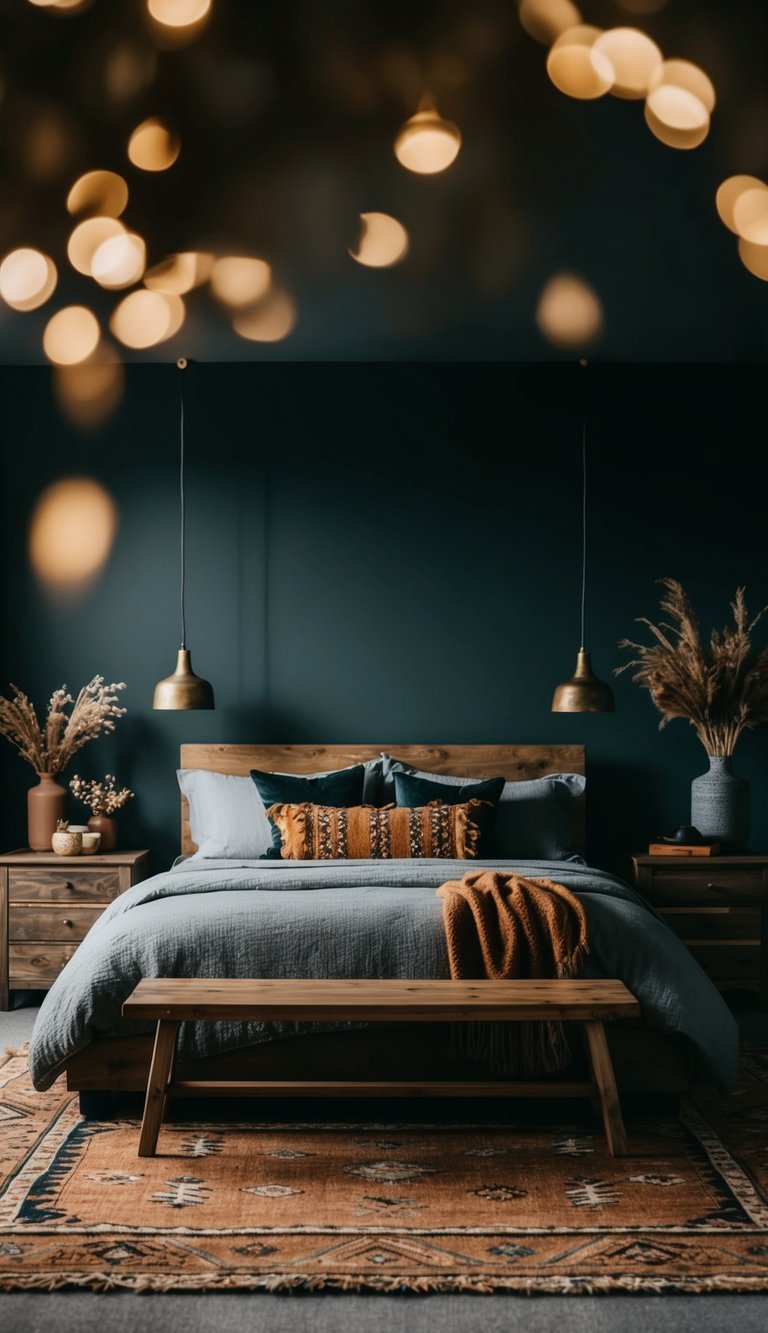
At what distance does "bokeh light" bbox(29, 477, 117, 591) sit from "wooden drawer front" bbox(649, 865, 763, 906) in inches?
108

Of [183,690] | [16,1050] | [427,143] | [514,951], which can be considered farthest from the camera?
[183,690]

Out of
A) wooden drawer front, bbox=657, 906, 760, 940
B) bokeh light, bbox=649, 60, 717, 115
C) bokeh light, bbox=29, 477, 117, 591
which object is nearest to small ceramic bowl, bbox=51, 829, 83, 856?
bokeh light, bbox=29, 477, 117, 591

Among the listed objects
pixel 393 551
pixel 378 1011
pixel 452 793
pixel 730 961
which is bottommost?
pixel 730 961

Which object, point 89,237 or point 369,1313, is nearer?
point 369,1313

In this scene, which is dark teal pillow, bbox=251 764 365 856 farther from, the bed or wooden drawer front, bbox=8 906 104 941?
the bed

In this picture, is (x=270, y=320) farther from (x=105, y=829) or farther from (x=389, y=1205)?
(x=389, y=1205)

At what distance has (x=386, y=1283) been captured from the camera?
7.78 feet

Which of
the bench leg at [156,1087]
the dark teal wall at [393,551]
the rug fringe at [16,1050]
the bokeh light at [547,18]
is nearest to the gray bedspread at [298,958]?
the bench leg at [156,1087]

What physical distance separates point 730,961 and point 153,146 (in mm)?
3512

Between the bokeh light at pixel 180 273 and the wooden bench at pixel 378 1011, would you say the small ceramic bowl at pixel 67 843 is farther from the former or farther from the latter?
the bokeh light at pixel 180 273

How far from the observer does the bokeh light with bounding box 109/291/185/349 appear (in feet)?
13.7

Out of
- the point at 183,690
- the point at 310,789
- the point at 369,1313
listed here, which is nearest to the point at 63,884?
the point at 183,690

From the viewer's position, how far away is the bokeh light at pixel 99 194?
3.06 meters

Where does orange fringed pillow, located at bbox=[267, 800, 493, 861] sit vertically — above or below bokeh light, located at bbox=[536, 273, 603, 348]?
below
